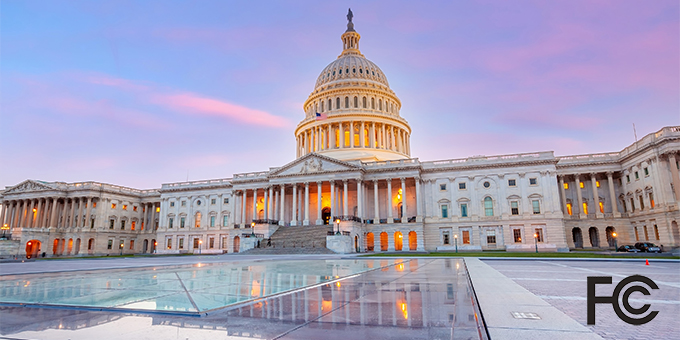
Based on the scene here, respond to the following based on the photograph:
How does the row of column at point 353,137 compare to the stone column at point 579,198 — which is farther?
the row of column at point 353,137

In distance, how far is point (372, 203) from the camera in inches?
2778

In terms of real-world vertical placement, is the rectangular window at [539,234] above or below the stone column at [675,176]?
below

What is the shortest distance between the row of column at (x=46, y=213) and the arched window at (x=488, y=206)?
79377 millimetres

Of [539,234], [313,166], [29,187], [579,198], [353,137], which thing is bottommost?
[539,234]

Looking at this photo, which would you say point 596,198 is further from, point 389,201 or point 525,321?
point 525,321

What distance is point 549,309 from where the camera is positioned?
7.03 meters

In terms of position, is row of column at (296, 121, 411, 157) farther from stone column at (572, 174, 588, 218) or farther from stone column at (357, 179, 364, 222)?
stone column at (572, 174, 588, 218)

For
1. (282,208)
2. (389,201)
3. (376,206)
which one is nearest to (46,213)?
(282,208)

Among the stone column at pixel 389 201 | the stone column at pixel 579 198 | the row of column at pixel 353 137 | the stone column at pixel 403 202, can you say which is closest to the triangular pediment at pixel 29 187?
the row of column at pixel 353 137

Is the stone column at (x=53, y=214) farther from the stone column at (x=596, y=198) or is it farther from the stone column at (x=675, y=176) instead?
the stone column at (x=675, y=176)

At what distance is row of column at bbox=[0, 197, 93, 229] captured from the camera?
81125 millimetres

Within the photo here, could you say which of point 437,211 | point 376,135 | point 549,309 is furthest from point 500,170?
point 549,309

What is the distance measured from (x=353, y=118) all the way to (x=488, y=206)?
34.7 m

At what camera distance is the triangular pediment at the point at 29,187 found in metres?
82.2
